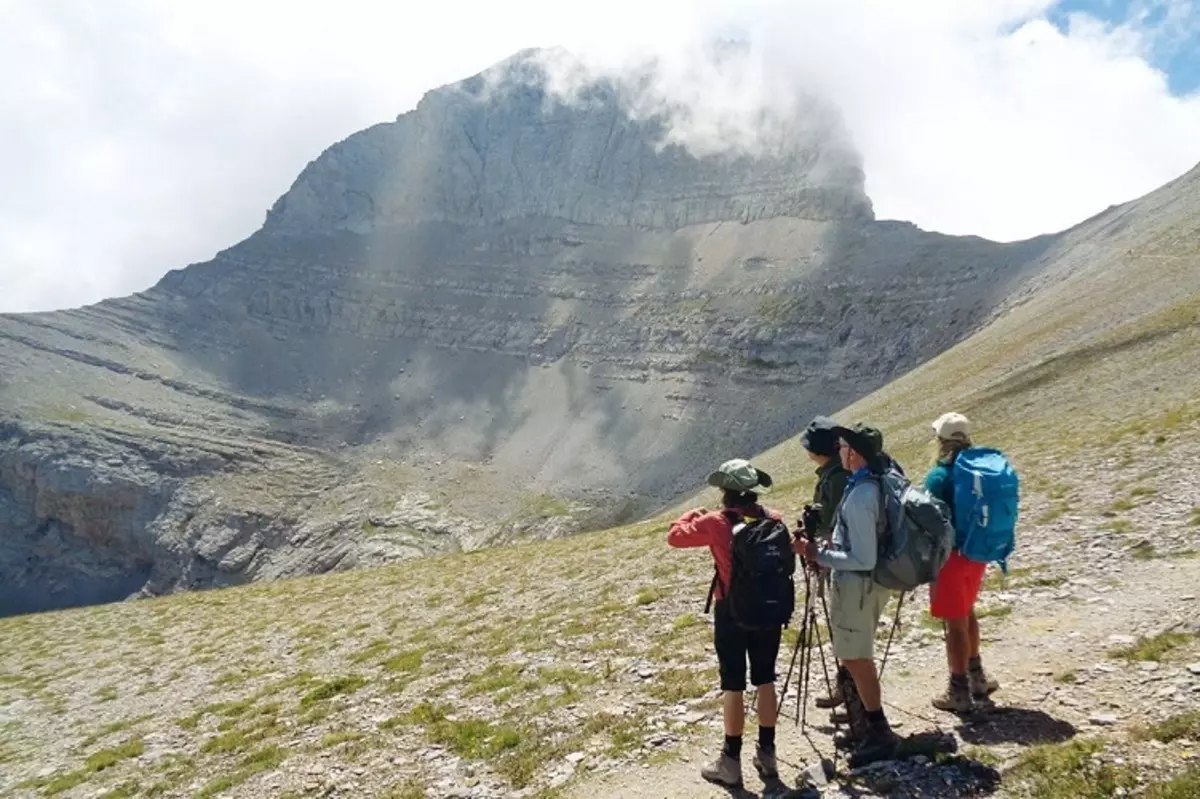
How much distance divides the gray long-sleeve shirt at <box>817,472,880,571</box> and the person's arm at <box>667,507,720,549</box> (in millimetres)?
1211

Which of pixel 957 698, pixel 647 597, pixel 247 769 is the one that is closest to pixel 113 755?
pixel 247 769

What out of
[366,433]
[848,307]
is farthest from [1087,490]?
[366,433]

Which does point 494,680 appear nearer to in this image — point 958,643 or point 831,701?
point 831,701

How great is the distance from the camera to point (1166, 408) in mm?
27922

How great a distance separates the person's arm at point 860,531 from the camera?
7855mm

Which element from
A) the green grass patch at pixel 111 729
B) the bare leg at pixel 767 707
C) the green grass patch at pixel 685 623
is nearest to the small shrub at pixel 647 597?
the green grass patch at pixel 685 623

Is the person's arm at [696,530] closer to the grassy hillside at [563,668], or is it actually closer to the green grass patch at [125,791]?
the grassy hillside at [563,668]

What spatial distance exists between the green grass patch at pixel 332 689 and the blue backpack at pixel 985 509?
12850 mm

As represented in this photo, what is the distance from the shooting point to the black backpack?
7977mm

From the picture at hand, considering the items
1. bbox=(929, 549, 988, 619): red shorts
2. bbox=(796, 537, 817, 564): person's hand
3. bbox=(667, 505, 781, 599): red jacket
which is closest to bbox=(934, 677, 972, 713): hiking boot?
bbox=(929, 549, 988, 619): red shorts

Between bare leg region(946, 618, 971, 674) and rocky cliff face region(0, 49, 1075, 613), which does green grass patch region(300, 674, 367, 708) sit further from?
rocky cliff face region(0, 49, 1075, 613)

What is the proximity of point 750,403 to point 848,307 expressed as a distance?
84.4ft

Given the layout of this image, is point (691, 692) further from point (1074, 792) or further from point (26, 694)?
point (26, 694)

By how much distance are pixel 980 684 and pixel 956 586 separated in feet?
5.04
